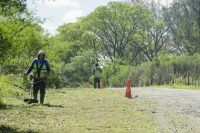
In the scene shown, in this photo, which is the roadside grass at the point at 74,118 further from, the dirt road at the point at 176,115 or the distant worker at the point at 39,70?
the distant worker at the point at 39,70

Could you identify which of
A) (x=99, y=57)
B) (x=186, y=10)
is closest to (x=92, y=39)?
(x=99, y=57)

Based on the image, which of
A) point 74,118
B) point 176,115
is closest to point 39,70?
point 74,118

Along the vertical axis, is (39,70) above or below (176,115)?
above

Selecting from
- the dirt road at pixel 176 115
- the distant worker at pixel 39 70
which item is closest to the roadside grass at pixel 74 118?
the dirt road at pixel 176 115

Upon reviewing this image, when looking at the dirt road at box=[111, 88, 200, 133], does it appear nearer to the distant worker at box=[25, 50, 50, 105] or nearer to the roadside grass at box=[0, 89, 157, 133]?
the roadside grass at box=[0, 89, 157, 133]

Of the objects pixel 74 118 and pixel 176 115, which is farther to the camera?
pixel 176 115

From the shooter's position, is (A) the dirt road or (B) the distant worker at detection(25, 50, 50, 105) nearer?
(A) the dirt road

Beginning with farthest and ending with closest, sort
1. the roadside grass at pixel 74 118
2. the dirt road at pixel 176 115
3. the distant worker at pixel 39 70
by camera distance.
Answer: the distant worker at pixel 39 70
the dirt road at pixel 176 115
the roadside grass at pixel 74 118

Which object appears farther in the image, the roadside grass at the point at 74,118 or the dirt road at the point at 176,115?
the dirt road at the point at 176,115

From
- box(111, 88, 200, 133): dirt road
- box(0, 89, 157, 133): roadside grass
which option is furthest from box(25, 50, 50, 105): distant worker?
box(111, 88, 200, 133): dirt road

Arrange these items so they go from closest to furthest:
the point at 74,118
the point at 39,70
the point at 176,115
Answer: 1. the point at 74,118
2. the point at 176,115
3. the point at 39,70

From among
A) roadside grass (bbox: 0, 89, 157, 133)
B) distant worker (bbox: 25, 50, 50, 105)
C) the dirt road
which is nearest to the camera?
roadside grass (bbox: 0, 89, 157, 133)

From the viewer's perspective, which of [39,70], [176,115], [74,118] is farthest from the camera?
[39,70]

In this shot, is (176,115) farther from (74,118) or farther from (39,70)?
(39,70)
